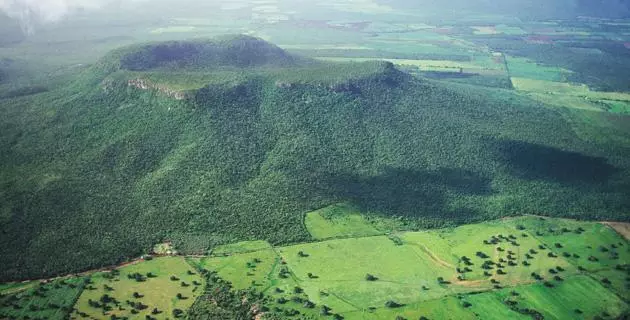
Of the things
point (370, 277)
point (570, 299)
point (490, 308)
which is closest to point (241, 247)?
point (370, 277)

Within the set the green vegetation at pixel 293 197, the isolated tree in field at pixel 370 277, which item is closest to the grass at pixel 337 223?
the green vegetation at pixel 293 197

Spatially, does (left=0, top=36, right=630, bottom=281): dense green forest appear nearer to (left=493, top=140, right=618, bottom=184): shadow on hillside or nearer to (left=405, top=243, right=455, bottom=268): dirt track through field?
(left=493, top=140, right=618, bottom=184): shadow on hillside

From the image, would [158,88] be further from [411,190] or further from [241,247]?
[411,190]

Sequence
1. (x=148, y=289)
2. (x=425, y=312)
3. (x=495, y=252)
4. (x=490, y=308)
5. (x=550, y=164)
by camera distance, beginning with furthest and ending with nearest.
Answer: (x=550, y=164) → (x=495, y=252) → (x=490, y=308) → (x=148, y=289) → (x=425, y=312)

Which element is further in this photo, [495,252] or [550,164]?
[550,164]

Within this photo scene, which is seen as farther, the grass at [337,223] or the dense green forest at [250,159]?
the grass at [337,223]

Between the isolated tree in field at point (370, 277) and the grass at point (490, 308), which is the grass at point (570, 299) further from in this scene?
the isolated tree in field at point (370, 277)

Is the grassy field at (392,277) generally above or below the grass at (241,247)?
below
